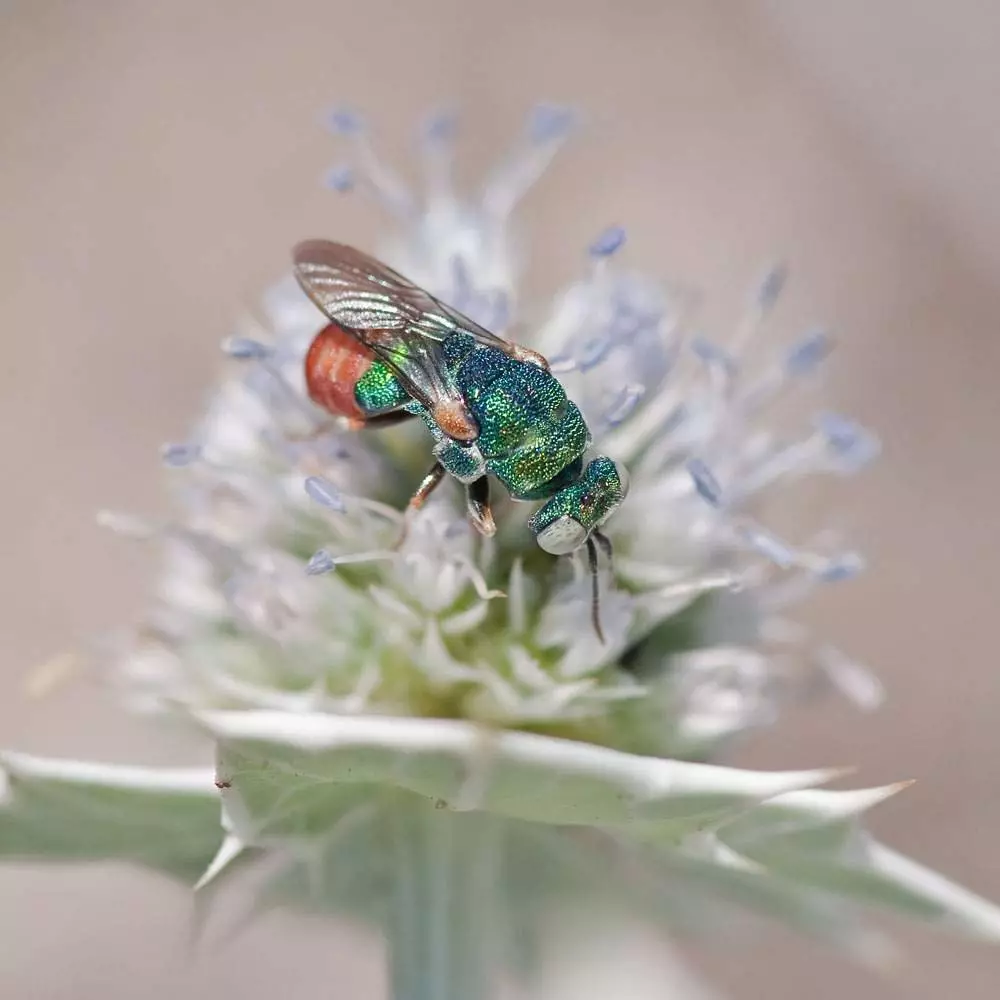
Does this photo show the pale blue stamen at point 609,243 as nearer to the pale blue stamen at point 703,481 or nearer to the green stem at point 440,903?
the pale blue stamen at point 703,481

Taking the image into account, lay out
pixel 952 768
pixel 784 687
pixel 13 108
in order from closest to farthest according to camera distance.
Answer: pixel 784 687 → pixel 952 768 → pixel 13 108

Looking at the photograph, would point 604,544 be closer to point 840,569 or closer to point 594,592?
point 594,592

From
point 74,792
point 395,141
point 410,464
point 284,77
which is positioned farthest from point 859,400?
point 74,792

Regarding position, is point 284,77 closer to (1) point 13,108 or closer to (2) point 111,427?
(1) point 13,108

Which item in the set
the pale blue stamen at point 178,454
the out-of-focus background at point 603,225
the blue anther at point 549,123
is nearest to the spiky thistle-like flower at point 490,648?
the pale blue stamen at point 178,454

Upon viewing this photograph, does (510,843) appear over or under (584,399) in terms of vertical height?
under

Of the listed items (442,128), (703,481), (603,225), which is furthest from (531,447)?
(603,225)
